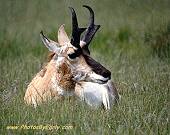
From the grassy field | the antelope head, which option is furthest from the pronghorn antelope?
the grassy field

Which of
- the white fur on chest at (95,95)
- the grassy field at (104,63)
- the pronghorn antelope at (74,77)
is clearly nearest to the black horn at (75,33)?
the pronghorn antelope at (74,77)

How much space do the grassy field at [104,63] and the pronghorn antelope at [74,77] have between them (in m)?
0.21

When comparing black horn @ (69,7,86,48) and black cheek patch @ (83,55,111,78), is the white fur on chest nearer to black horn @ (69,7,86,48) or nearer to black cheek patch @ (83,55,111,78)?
black cheek patch @ (83,55,111,78)

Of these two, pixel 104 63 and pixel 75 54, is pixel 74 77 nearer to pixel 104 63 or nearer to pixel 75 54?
pixel 75 54

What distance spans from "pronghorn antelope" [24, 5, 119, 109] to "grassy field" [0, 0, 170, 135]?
8.4 inches

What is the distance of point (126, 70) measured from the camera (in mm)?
11617

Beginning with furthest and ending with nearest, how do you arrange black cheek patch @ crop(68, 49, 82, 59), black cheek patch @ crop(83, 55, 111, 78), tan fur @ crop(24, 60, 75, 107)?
black cheek patch @ crop(68, 49, 82, 59), tan fur @ crop(24, 60, 75, 107), black cheek patch @ crop(83, 55, 111, 78)

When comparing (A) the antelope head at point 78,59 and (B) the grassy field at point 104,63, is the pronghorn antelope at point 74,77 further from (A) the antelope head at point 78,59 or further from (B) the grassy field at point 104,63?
(B) the grassy field at point 104,63

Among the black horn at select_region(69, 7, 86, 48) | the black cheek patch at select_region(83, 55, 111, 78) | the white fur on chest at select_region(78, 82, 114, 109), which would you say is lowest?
the white fur on chest at select_region(78, 82, 114, 109)

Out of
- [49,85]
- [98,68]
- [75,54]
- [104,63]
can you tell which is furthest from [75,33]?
[104,63]

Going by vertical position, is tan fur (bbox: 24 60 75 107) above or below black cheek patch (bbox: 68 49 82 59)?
below

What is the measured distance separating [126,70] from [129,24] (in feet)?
19.9

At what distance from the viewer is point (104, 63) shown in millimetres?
12539

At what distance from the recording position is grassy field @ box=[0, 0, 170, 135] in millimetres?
6895
